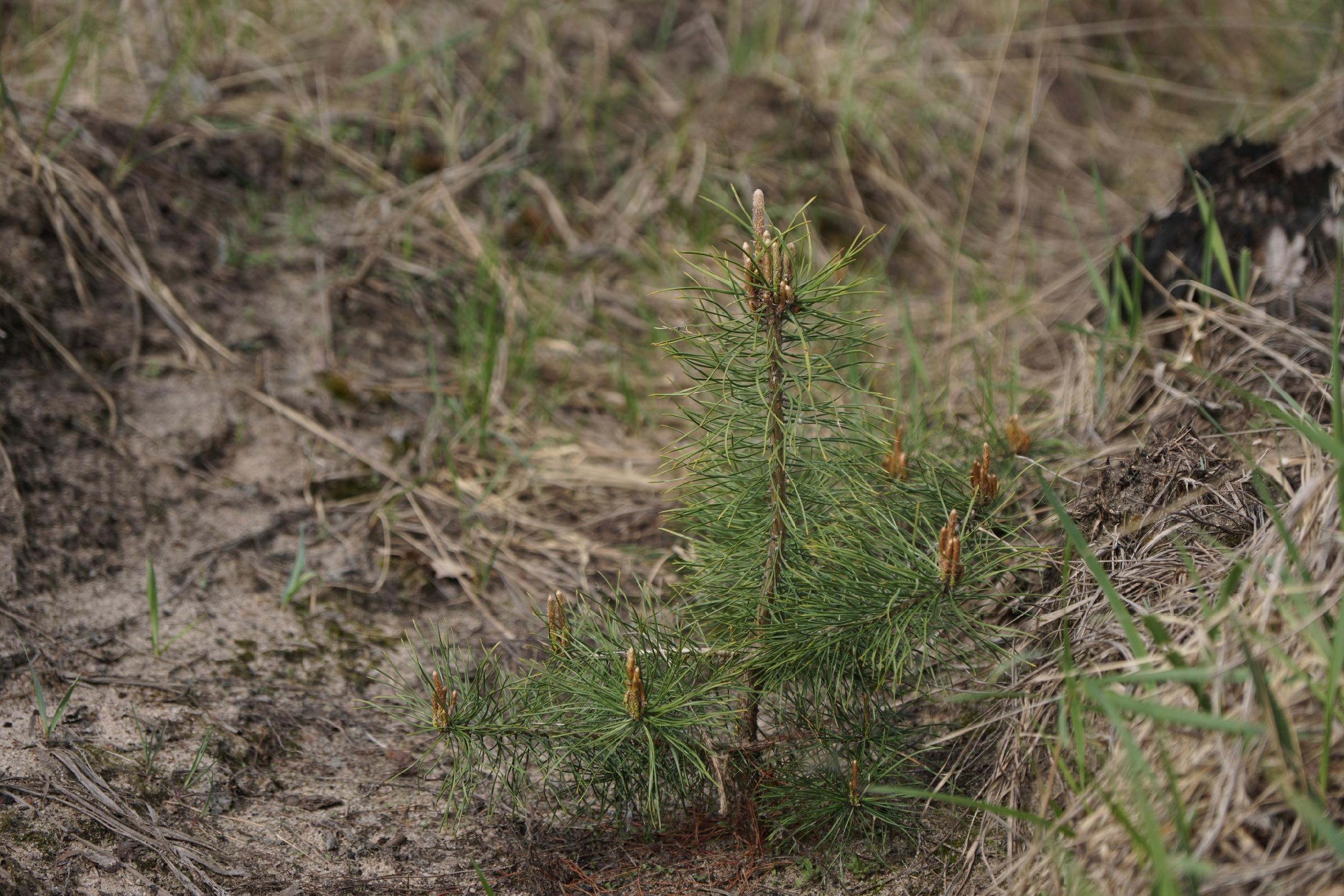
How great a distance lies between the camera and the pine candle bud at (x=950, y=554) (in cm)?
150

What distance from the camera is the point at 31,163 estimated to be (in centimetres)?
281

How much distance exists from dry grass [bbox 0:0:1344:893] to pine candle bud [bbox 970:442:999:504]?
210 millimetres

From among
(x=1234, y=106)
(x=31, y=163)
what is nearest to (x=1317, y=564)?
(x=31, y=163)

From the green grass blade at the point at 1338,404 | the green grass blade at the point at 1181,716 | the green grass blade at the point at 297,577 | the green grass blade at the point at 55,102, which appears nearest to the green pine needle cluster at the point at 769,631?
the green grass blade at the point at 1181,716

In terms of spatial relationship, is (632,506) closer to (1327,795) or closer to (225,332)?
(225,332)

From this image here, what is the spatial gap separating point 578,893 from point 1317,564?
3.91ft

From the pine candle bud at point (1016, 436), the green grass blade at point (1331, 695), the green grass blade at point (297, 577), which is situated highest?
the green grass blade at point (1331, 695)

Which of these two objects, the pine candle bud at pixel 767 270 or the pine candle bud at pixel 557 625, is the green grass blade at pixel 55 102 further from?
the pine candle bud at pixel 767 270

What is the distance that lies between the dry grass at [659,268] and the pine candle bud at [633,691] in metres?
0.22

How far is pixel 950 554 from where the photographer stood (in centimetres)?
→ 151

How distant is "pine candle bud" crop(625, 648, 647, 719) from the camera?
1528 millimetres

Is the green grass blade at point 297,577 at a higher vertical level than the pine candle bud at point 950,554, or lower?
lower

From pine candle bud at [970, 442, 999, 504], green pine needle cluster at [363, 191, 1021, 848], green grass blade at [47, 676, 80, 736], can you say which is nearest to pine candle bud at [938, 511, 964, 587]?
green pine needle cluster at [363, 191, 1021, 848]

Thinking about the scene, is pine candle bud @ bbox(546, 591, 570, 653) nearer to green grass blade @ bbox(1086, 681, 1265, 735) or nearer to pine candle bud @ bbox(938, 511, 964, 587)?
pine candle bud @ bbox(938, 511, 964, 587)
